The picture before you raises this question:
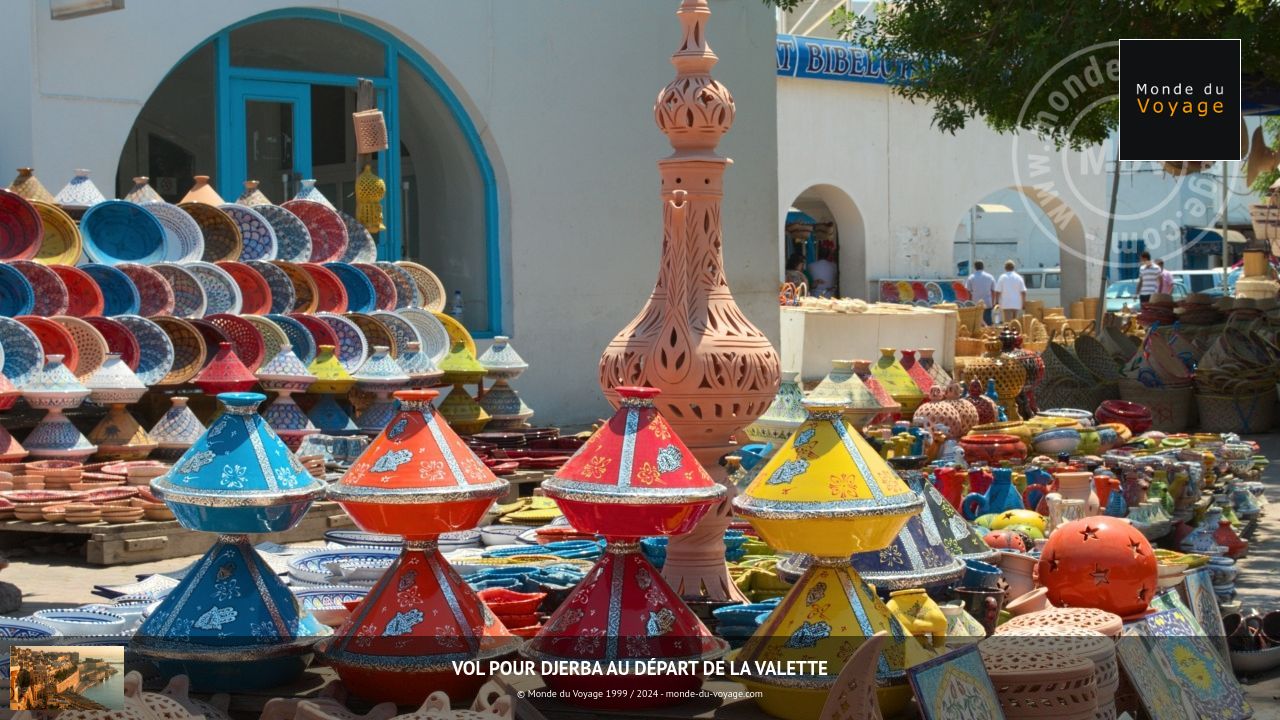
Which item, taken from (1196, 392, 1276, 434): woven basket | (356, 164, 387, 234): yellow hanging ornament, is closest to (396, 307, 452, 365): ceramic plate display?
(356, 164, 387, 234): yellow hanging ornament

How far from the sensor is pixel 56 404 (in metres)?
7.64

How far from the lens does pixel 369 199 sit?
1086cm

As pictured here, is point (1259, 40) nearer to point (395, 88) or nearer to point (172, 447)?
point (395, 88)

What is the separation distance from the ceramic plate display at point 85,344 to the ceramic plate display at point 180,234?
3.33 feet

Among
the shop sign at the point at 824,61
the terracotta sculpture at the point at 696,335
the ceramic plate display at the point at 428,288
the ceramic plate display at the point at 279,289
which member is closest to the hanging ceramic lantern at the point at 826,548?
the terracotta sculpture at the point at 696,335

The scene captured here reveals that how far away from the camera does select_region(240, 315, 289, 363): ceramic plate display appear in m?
8.87

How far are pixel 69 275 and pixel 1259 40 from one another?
7918 millimetres

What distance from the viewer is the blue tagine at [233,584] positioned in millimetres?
3695

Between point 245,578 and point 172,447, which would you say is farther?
point 172,447

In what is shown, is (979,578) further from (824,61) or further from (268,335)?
(824,61)

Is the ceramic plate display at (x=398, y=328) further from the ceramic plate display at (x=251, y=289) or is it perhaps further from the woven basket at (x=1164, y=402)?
the woven basket at (x=1164, y=402)

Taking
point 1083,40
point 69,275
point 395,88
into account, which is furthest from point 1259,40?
point 69,275

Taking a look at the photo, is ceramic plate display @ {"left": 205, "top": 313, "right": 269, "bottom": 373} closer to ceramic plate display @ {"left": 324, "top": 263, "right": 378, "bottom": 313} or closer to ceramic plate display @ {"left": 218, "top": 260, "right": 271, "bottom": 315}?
ceramic plate display @ {"left": 218, "top": 260, "right": 271, "bottom": 315}

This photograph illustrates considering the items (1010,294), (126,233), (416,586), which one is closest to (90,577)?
(416,586)
